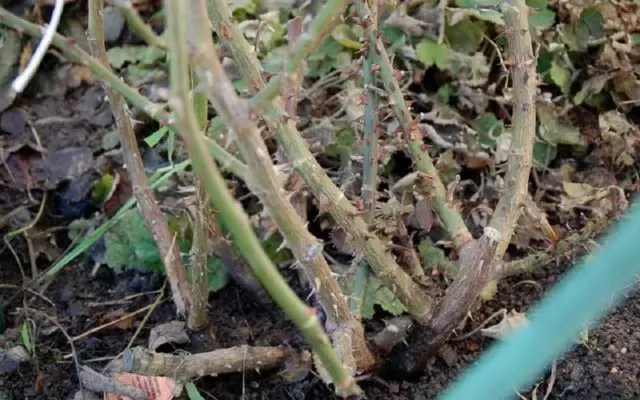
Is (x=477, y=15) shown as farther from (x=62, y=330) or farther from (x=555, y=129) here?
(x=62, y=330)

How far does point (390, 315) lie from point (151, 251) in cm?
45

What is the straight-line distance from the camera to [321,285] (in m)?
1.04

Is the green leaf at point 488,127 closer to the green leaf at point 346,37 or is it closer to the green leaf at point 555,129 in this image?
the green leaf at point 555,129

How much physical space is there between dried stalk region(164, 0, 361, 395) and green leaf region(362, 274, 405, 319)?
1.26 ft

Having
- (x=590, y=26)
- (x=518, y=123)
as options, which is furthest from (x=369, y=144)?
(x=590, y=26)

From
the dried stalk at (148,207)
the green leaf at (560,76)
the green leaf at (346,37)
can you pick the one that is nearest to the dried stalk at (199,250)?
the dried stalk at (148,207)

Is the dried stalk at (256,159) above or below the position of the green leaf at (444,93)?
Result: above

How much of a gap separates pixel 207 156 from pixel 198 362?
1.88 feet

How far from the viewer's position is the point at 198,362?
1204 millimetres

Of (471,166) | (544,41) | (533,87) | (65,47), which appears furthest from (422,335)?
(544,41)

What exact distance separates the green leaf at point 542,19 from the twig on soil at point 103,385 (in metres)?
1.04

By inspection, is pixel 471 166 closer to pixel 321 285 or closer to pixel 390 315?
pixel 390 315

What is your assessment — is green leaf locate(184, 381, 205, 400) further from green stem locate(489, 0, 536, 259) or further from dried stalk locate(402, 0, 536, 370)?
green stem locate(489, 0, 536, 259)

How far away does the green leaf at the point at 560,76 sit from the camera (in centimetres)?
168
